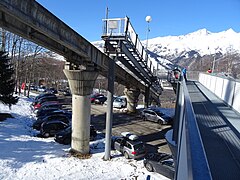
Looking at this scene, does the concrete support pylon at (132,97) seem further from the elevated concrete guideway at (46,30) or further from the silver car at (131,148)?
the silver car at (131,148)

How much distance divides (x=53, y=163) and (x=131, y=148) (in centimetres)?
460

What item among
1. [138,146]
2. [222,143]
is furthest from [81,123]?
[222,143]

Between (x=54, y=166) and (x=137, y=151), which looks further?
(x=137, y=151)

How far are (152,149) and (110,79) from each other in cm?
612

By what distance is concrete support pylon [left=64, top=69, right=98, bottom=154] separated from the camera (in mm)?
13727

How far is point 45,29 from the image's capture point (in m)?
9.23

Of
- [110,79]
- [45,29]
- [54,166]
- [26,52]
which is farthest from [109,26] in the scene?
[26,52]

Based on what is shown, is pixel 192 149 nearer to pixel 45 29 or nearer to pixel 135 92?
pixel 45 29

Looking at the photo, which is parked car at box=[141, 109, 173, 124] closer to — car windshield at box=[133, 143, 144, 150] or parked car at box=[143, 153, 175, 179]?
car windshield at box=[133, 143, 144, 150]

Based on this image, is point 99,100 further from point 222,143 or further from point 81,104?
point 222,143

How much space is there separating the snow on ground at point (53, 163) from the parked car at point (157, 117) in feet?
29.8

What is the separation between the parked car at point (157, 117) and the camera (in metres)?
22.9

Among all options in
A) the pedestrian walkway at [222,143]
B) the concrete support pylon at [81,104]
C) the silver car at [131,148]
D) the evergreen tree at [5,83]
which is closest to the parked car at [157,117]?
the silver car at [131,148]

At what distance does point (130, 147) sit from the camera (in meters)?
13.8
